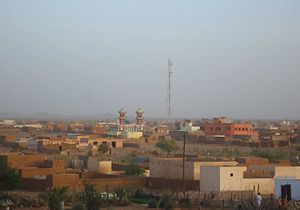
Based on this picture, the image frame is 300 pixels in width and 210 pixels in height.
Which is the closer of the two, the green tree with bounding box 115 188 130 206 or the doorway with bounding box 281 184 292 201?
the green tree with bounding box 115 188 130 206

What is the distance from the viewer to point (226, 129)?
100 metres

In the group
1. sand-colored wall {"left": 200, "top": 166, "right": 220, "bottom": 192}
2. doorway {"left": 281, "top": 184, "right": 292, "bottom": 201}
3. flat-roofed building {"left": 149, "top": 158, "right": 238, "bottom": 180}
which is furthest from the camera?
flat-roofed building {"left": 149, "top": 158, "right": 238, "bottom": 180}

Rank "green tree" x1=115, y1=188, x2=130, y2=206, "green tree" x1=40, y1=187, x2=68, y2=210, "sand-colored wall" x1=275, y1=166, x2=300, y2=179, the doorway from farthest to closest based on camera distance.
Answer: "sand-colored wall" x1=275, y1=166, x2=300, y2=179
the doorway
"green tree" x1=115, y1=188, x2=130, y2=206
"green tree" x1=40, y1=187, x2=68, y2=210

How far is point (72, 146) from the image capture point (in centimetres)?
6125

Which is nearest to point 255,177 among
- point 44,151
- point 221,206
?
point 221,206

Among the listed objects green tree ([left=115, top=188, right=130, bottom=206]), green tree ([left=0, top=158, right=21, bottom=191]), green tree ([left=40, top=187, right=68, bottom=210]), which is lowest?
green tree ([left=115, top=188, right=130, bottom=206])

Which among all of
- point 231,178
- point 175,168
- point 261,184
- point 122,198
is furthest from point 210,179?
point 122,198

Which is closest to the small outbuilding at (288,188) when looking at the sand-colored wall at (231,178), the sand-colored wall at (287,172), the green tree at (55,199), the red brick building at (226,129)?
the sand-colored wall at (231,178)

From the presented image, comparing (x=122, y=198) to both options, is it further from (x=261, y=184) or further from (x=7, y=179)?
(x=261, y=184)

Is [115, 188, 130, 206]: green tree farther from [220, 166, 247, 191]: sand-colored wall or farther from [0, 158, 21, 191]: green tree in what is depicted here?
[220, 166, 247, 191]: sand-colored wall

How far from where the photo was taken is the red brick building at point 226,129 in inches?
3868

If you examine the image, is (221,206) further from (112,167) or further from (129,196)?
(112,167)

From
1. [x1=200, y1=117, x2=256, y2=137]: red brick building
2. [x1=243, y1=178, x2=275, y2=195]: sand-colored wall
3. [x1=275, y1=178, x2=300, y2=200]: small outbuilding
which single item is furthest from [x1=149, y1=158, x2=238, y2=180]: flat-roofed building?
[x1=200, y1=117, x2=256, y2=137]: red brick building

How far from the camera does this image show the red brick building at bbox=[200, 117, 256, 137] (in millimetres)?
98250
